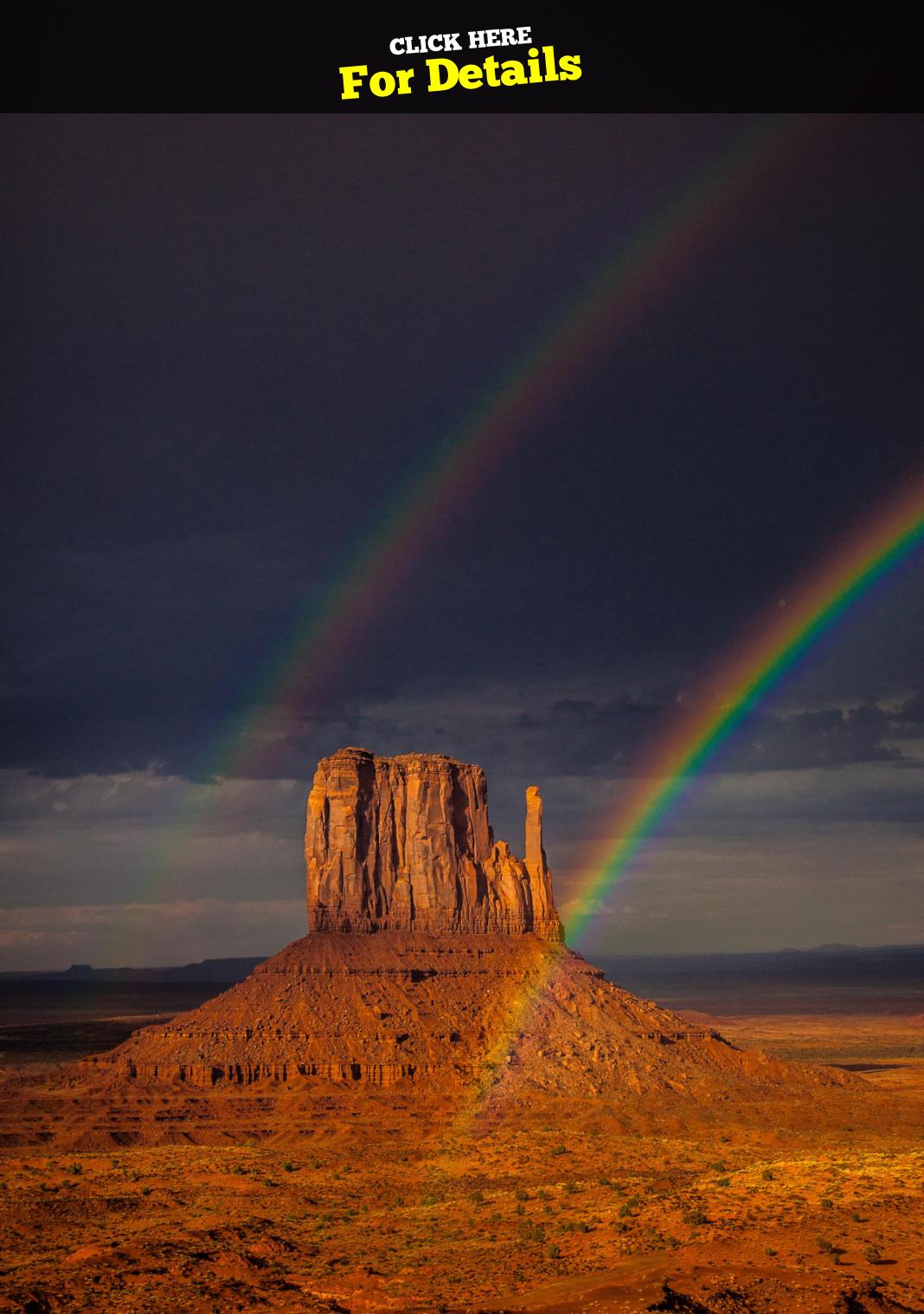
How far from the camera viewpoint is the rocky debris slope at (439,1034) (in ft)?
359

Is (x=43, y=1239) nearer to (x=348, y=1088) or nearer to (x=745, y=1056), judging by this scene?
(x=348, y=1088)

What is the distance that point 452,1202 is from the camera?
223ft

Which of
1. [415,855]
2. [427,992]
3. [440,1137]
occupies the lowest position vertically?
[440,1137]

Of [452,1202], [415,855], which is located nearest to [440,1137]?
[452,1202]

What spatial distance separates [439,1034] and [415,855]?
20624 mm

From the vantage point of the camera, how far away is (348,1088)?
108188 millimetres

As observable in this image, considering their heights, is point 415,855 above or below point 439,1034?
above

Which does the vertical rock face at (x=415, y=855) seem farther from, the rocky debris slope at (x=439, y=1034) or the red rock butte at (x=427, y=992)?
the rocky debris slope at (x=439, y=1034)

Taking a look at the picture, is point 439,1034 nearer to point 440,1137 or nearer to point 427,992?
point 427,992

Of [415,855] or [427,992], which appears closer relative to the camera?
[427,992]

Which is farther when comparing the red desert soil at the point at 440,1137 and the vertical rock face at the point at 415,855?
the vertical rock face at the point at 415,855

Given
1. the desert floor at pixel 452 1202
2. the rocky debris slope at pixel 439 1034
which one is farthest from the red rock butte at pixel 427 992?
the desert floor at pixel 452 1202

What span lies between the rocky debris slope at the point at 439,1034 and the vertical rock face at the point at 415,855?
400 cm

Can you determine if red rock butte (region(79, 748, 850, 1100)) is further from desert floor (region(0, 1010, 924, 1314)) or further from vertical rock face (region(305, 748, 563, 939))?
desert floor (region(0, 1010, 924, 1314))
